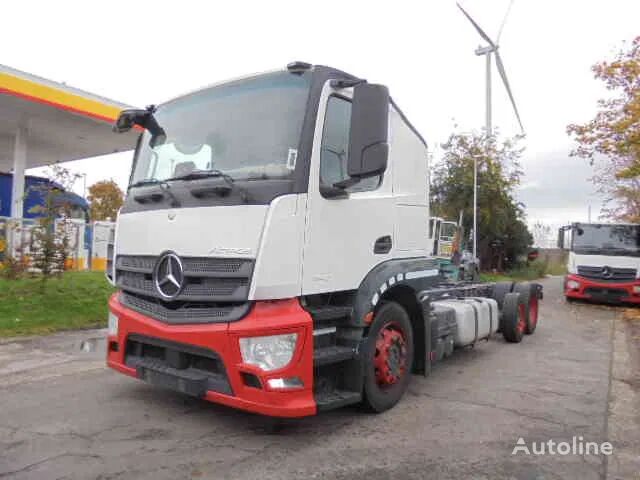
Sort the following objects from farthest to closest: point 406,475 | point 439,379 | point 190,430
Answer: point 439,379 < point 190,430 < point 406,475

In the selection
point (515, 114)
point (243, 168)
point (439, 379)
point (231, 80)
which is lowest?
point (439, 379)

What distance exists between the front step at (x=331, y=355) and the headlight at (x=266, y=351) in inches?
11.0

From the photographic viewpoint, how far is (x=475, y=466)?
348 cm

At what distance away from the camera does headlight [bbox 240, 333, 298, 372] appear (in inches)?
134

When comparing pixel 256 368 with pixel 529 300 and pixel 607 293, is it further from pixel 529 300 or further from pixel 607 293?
pixel 607 293

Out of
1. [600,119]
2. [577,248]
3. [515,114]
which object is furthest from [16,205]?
[515,114]

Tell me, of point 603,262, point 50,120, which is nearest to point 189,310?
point 603,262

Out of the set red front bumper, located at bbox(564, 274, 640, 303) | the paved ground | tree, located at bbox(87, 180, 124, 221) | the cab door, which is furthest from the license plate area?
tree, located at bbox(87, 180, 124, 221)

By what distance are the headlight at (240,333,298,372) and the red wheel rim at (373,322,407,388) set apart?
113 cm

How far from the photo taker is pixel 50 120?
599 inches

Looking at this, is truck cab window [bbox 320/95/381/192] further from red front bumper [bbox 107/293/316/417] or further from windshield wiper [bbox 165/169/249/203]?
red front bumper [bbox 107/293/316/417]

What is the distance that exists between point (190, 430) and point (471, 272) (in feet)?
24.3

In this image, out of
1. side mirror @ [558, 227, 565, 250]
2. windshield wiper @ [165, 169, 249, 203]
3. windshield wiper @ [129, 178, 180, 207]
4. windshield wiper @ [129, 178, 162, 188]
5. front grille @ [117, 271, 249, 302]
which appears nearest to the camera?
front grille @ [117, 271, 249, 302]

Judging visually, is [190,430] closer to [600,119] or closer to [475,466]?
[475,466]
